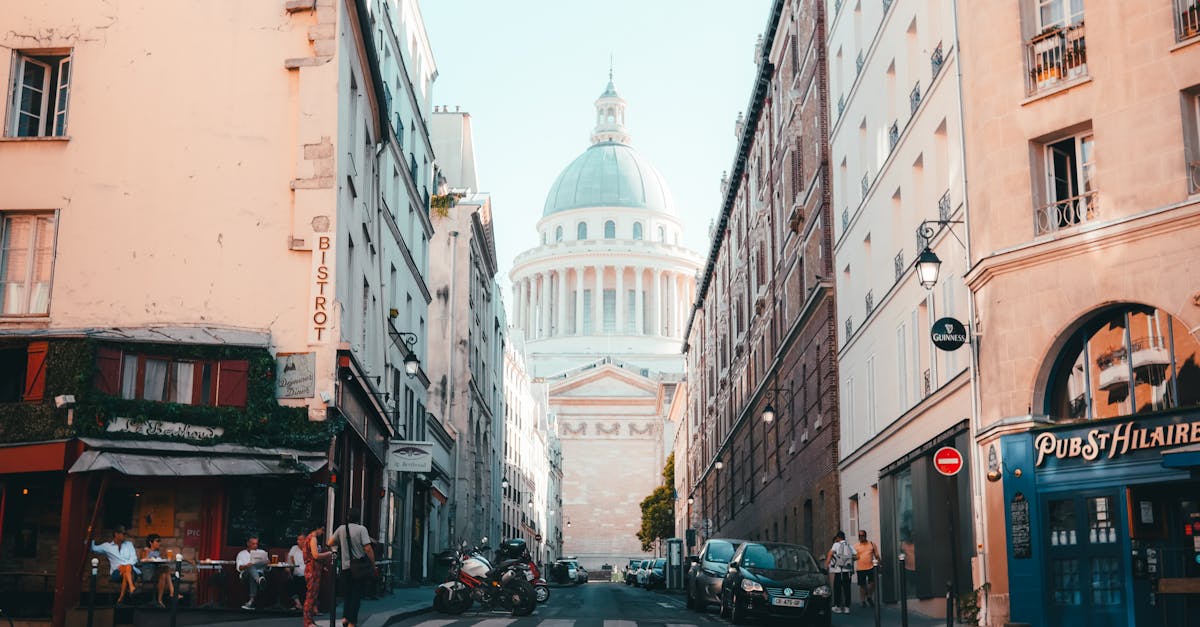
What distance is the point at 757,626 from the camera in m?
24.9

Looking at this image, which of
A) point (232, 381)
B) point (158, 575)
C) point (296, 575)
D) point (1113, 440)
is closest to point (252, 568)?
point (296, 575)

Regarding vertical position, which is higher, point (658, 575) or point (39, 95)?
point (39, 95)

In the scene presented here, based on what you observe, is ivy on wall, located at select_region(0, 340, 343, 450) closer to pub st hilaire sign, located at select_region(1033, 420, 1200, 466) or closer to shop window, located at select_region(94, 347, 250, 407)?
shop window, located at select_region(94, 347, 250, 407)

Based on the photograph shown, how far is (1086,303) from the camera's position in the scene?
67.3 feet

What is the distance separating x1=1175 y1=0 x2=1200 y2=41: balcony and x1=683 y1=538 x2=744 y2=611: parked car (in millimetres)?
13433

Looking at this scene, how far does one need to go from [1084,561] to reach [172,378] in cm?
1499

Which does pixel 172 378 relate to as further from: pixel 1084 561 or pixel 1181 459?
pixel 1181 459

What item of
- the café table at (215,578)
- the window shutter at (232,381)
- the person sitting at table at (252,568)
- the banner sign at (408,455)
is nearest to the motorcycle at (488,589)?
the person sitting at table at (252,568)

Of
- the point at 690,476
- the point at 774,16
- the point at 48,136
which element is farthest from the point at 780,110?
the point at 690,476

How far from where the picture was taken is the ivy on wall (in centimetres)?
2209

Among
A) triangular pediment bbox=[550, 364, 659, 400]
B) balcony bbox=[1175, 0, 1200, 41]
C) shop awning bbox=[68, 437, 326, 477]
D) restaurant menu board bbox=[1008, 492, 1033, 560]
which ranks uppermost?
triangular pediment bbox=[550, 364, 659, 400]

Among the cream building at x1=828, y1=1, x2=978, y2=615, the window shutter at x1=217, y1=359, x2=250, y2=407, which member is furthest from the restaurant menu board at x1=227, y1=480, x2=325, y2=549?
the cream building at x1=828, y1=1, x2=978, y2=615

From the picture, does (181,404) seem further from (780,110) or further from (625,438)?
(625,438)

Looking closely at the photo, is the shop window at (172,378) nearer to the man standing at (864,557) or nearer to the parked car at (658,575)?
the man standing at (864,557)
